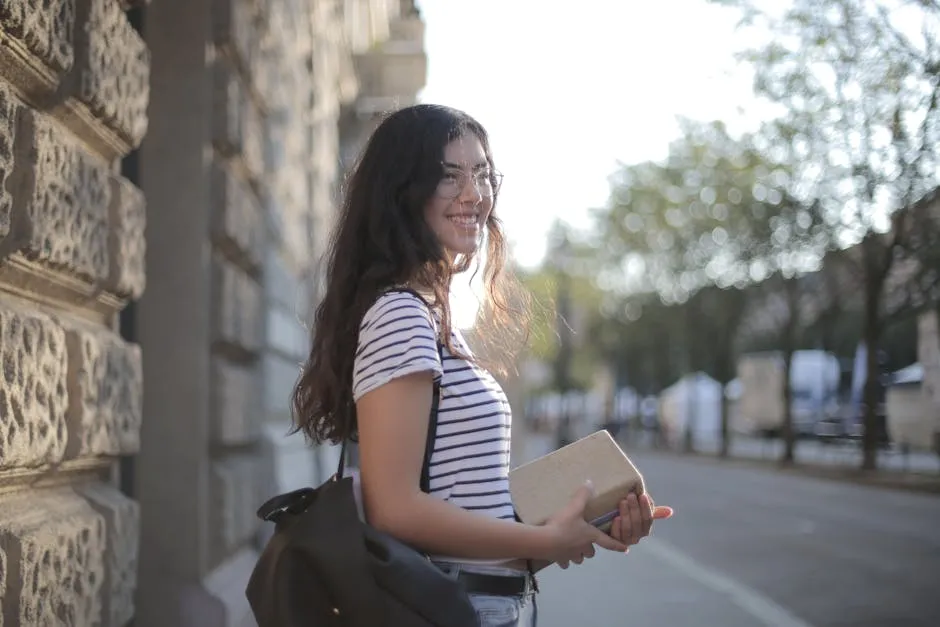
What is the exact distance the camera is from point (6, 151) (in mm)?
2303

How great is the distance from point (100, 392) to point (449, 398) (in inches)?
50.3

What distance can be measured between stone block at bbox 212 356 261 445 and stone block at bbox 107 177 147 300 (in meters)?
1.00

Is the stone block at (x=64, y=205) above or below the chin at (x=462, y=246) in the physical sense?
above

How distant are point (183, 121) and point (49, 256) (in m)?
1.83

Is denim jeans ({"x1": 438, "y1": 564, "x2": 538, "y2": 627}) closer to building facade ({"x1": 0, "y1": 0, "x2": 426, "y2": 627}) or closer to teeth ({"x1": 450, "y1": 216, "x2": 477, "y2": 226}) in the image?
teeth ({"x1": 450, "y1": 216, "x2": 477, "y2": 226})

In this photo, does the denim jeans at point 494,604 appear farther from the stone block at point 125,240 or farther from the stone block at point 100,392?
the stone block at point 125,240

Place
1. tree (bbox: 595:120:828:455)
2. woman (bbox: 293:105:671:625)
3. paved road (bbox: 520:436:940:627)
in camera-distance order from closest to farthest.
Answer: woman (bbox: 293:105:671:625) < paved road (bbox: 520:436:940:627) < tree (bbox: 595:120:828:455)

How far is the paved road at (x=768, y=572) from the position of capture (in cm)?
805

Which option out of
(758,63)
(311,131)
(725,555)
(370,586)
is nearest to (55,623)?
(370,586)

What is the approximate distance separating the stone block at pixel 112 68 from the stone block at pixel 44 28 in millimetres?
74

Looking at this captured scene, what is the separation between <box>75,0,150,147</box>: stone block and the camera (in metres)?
2.83

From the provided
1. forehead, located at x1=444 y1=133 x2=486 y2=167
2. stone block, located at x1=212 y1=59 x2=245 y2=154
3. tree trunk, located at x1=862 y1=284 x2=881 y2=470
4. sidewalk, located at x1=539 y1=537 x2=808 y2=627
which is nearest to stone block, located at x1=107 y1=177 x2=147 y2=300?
stone block, located at x1=212 y1=59 x2=245 y2=154

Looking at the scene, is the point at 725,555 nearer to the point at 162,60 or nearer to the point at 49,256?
the point at 162,60

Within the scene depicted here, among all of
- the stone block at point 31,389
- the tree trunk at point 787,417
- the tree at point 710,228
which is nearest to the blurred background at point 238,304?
the stone block at point 31,389
